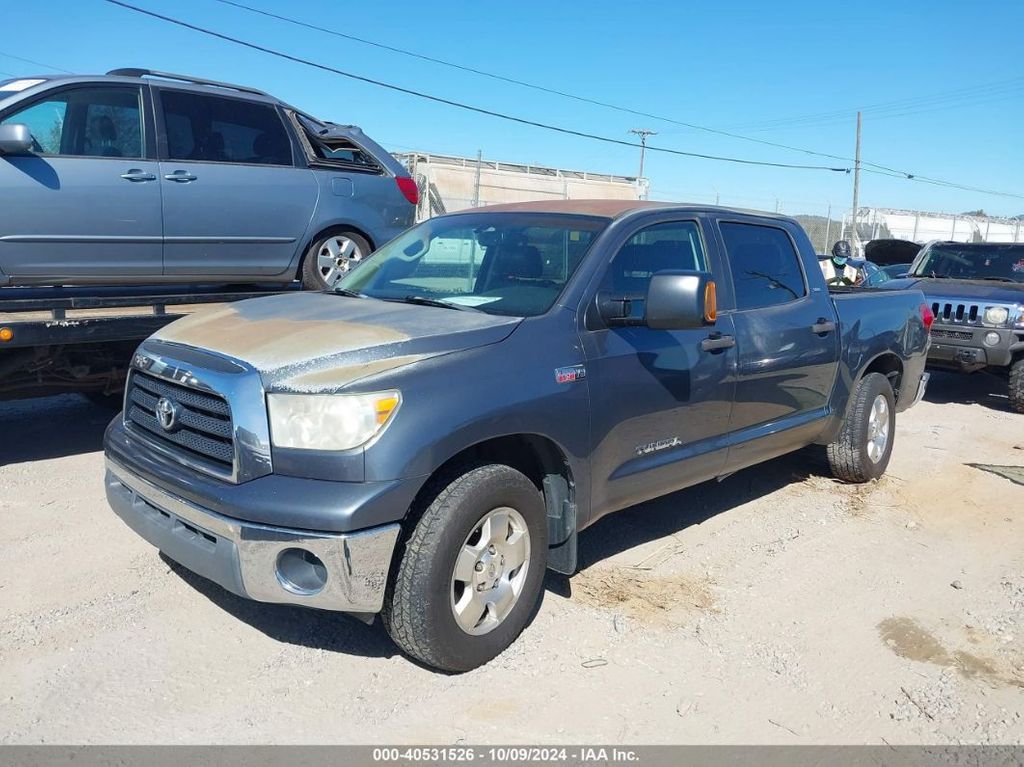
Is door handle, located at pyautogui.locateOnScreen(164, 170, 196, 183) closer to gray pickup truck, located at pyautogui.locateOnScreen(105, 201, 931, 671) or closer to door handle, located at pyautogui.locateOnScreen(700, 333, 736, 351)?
gray pickup truck, located at pyautogui.locateOnScreen(105, 201, 931, 671)

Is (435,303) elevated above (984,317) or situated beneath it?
elevated above

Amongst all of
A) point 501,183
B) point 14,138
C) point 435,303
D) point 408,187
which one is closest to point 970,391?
point 408,187

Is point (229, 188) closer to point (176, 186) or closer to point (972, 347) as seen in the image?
point (176, 186)

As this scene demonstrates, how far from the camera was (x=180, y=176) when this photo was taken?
18.9 ft

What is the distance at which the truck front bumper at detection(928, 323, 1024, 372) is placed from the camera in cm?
872

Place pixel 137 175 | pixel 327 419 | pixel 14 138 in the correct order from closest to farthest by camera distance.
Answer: pixel 327 419 < pixel 14 138 < pixel 137 175

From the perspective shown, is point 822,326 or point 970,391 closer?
point 822,326

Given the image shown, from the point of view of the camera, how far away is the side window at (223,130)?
586cm

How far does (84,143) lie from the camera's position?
5473 mm

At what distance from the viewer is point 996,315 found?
884 cm

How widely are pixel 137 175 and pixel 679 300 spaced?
3872 millimetres

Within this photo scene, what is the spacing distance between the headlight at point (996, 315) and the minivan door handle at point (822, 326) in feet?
15.0

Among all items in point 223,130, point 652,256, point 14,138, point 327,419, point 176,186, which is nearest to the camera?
point 327,419

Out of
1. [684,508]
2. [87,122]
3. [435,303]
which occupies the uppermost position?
[87,122]
